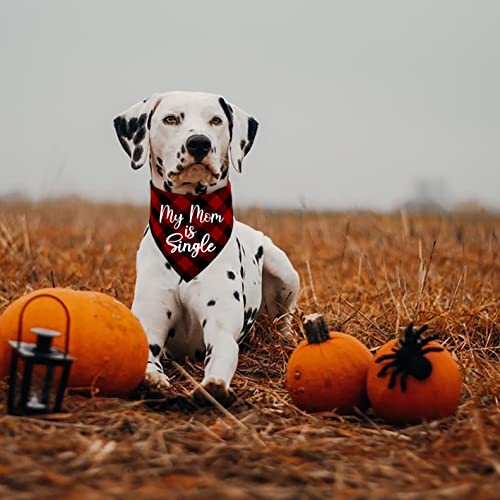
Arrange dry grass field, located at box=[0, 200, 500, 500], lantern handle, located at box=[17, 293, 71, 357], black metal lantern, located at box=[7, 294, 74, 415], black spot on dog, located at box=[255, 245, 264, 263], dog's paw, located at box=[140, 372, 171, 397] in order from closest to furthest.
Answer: dry grass field, located at box=[0, 200, 500, 500] < black metal lantern, located at box=[7, 294, 74, 415] < lantern handle, located at box=[17, 293, 71, 357] < dog's paw, located at box=[140, 372, 171, 397] < black spot on dog, located at box=[255, 245, 264, 263]

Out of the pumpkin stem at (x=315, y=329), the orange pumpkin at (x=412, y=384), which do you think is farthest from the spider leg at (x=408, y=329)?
the pumpkin stem at (x=315, y=329)

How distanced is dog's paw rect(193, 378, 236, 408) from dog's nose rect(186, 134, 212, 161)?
1.15 metres

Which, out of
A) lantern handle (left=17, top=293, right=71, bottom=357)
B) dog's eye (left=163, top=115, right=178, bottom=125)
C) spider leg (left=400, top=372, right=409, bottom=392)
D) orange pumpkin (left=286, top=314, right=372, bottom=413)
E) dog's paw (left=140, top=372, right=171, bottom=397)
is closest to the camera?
lantern handle (left=17, top=293, right=71, bottom=357)

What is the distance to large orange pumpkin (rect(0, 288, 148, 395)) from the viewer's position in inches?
145

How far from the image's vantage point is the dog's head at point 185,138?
13.9 feet

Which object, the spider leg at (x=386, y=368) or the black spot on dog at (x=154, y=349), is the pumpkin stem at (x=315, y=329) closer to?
the spider leg at (x=386, y=368)

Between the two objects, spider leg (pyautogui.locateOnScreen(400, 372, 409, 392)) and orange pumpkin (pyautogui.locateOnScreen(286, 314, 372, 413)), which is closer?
spider leg (pyautogui.locateOnScreen(400, 372, 409, 392))

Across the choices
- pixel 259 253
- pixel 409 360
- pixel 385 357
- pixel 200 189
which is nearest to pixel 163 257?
pixel 200 189

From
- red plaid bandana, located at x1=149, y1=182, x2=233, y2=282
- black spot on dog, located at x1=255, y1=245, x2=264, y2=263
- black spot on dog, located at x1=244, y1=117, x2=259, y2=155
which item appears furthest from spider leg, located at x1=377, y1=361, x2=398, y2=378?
black spot on dog, located at x1=255, y1=245, x2=264, y2=263

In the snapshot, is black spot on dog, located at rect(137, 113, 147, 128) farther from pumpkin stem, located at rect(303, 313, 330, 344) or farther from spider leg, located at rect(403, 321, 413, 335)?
spider leg, located at rect(403, 321, 413, 335)

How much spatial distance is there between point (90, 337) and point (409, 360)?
1437mm

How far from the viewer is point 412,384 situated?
3.67 metres

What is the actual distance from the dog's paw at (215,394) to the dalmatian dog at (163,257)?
10.1 inches

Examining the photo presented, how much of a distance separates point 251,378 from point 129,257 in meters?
4.96
